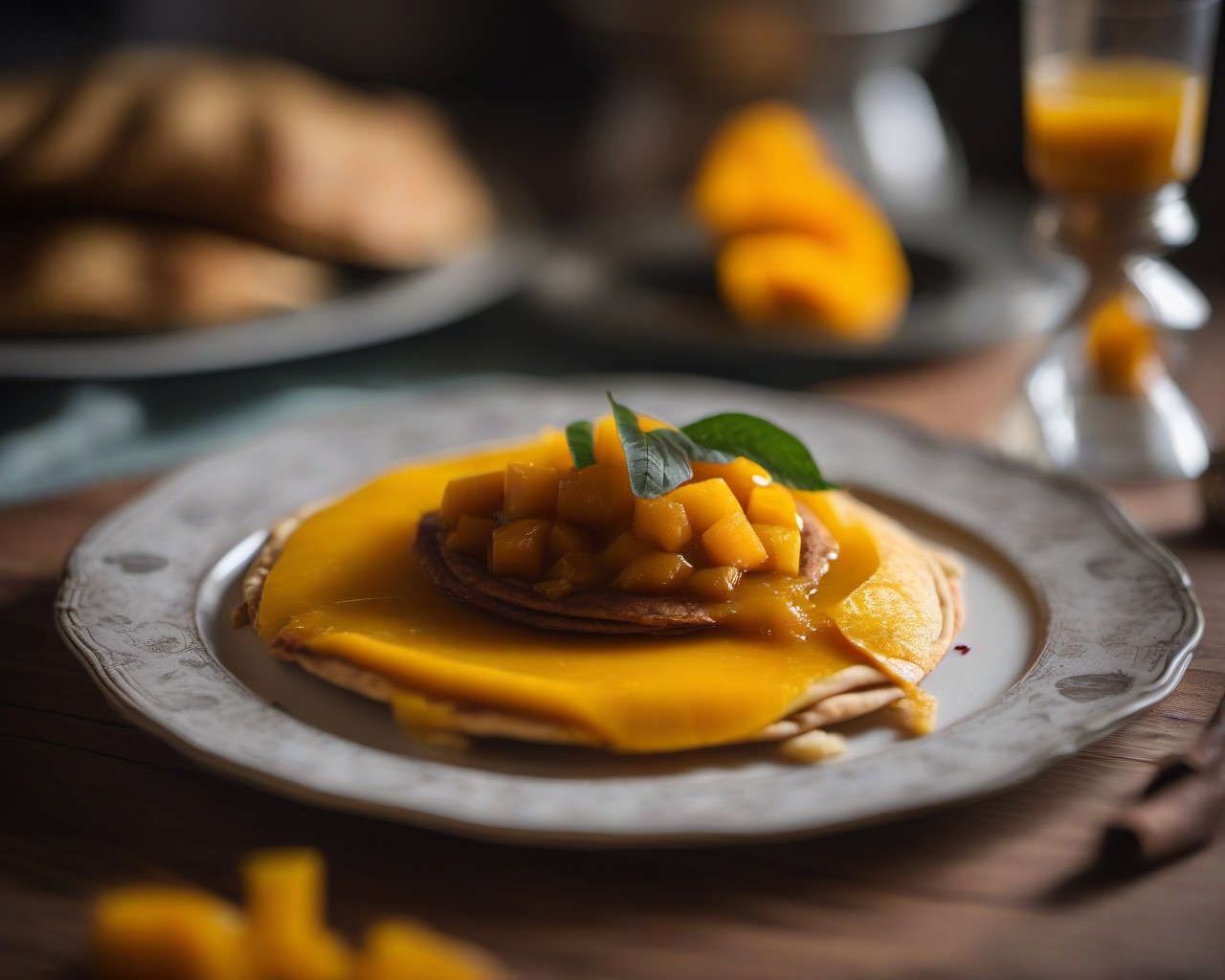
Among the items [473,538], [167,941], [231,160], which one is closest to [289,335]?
[231,160]

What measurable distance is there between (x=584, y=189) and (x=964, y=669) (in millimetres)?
3137

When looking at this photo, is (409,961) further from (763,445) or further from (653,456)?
(763,445)

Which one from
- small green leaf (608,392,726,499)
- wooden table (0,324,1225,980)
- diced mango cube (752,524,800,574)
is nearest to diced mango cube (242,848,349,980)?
wooden table (0,324,1225,980)

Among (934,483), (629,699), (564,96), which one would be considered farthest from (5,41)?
(629,699)

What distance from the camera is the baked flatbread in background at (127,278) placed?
3197 millimetres

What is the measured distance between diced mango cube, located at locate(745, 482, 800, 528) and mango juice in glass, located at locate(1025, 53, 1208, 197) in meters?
1.34

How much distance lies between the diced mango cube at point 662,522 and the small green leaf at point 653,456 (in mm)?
32

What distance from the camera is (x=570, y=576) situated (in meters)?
1.97

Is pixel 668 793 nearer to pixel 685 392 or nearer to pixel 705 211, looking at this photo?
pixel 685 392

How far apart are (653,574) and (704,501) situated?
142 millimetres

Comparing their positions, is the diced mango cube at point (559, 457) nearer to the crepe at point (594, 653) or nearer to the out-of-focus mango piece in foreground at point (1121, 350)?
the crepe at point (594, 653)

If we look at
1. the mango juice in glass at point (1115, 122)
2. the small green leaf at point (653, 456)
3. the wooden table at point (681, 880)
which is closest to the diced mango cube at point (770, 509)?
the small green leaf at point (653, 456)

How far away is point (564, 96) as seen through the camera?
21.7 ft

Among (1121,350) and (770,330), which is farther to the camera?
(770,330)
